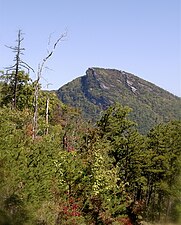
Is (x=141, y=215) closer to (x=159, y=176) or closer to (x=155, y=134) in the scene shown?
(x=159, y=176)

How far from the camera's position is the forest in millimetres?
13906

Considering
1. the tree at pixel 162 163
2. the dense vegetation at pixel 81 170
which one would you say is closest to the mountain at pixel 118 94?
the tree at pixel 162 163

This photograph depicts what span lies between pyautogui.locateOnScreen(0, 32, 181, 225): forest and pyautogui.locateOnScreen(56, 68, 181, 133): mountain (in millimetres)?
88539

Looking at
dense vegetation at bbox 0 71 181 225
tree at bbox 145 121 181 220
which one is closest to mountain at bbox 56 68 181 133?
tree at bbox 145 121 181 220

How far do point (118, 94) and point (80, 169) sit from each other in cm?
14943

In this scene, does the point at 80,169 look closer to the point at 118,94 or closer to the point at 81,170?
the point at 81,170

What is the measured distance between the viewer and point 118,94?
167000mm

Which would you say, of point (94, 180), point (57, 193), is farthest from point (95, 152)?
point (57, 193)

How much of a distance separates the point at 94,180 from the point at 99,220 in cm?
261

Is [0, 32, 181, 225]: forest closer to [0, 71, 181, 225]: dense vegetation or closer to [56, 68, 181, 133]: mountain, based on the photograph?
[0, 71, 181, 225]: dense vegetation

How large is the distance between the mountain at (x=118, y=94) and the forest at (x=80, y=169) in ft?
290

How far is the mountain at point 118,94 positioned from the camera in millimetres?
133250

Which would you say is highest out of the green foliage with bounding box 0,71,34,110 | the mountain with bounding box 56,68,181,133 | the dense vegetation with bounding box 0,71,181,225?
the mountain with bounding box 56,68,181,133

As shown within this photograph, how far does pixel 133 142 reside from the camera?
28.0 meters
